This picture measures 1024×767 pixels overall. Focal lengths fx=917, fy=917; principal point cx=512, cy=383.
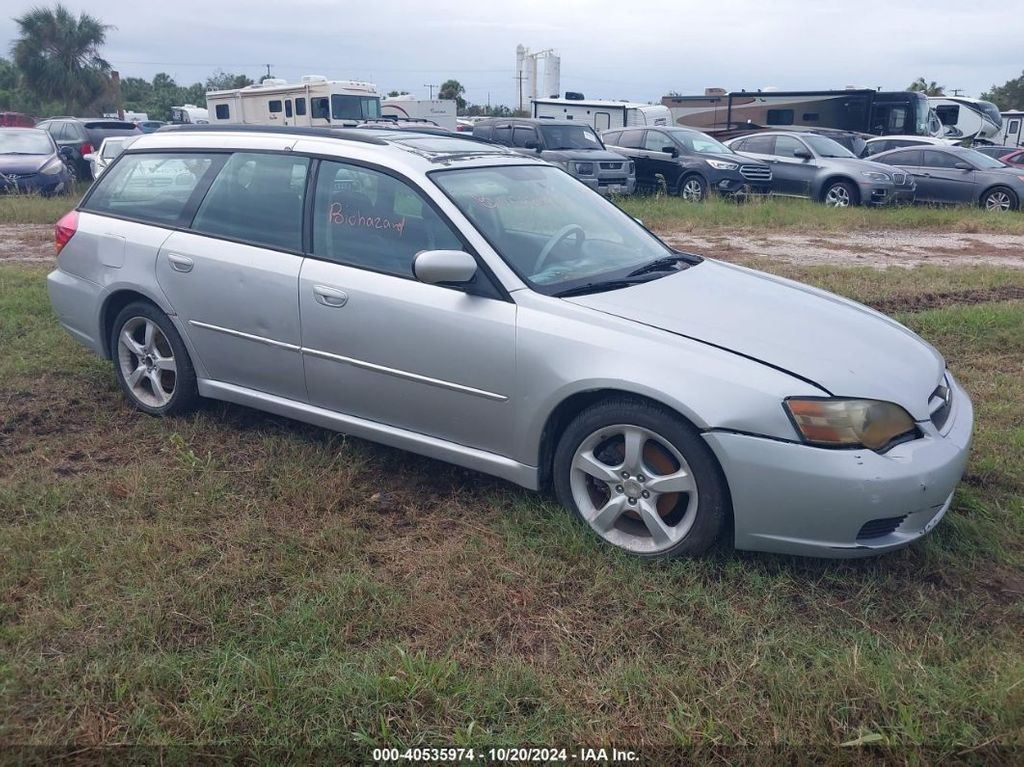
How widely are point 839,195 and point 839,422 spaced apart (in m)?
14.2

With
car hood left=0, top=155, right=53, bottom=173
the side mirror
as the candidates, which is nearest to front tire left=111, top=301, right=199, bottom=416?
the side mirror

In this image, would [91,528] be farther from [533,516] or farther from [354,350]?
[533,516]

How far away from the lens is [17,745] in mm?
2551

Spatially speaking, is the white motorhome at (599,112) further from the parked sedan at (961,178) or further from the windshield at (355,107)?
the parked sedan at (961,178)

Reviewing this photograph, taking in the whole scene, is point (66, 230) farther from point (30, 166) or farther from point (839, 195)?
point (839, 195)

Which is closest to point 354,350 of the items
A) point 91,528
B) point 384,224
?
point 384,224

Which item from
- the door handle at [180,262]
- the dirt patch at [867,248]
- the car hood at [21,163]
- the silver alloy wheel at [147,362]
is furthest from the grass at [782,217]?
the door handle at [180,262]

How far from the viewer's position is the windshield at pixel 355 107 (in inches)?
968

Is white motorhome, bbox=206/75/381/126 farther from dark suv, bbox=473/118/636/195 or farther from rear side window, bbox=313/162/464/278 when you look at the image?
rear side window, bbox=313/162/464/278

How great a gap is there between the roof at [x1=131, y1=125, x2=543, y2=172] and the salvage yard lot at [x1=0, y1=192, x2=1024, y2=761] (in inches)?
57.8

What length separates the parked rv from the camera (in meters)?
24.8

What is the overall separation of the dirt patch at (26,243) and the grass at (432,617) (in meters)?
6.89

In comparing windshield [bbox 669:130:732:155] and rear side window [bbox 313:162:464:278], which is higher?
windshield [bbox 669:130:732:155]

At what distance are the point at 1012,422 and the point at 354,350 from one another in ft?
11.5
